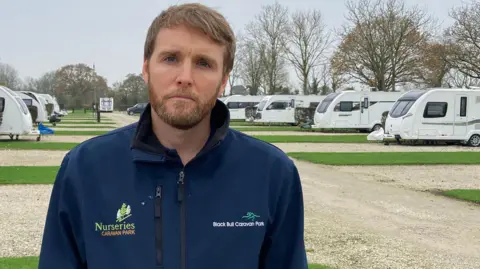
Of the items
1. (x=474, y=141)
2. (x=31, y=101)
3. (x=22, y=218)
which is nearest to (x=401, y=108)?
(x=474, y=141)

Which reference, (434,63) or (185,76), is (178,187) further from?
(434,63)

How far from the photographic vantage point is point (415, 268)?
574cm

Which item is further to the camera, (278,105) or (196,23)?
(278,105)

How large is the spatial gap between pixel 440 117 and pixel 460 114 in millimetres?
980

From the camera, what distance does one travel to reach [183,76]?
1893mm

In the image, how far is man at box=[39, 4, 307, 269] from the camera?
184 cm

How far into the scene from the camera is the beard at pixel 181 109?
190cm

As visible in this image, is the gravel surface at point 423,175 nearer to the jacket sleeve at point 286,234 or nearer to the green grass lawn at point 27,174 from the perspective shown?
the green grass lawn at point 27,174

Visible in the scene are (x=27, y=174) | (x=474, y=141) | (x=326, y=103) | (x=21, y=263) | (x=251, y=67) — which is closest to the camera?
(x=21, y=263)

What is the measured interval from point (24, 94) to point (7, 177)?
1036 inches

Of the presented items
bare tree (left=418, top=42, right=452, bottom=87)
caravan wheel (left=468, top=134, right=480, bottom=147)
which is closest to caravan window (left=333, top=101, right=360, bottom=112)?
caravan wheel (left=468, top=134, right=480, bottom=147)

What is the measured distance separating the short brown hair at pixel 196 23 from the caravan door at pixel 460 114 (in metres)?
23.4

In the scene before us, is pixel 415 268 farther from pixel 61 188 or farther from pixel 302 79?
pixel 302 79

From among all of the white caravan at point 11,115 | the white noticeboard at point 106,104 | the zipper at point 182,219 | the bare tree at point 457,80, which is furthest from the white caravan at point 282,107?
the white noticeboard at point 106,104
